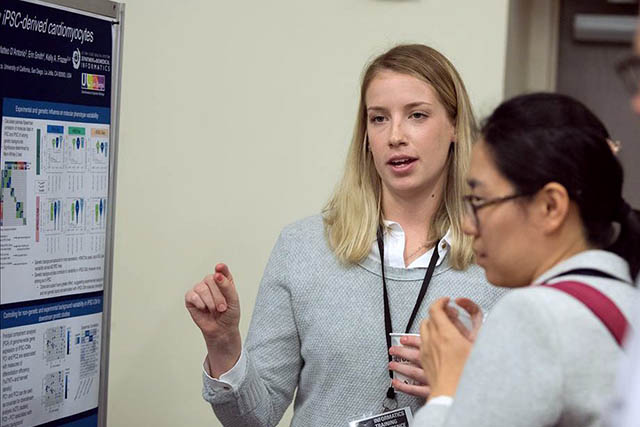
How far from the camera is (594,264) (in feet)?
3.92

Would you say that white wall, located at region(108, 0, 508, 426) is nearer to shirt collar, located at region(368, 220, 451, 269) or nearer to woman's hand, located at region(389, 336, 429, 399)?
shirt collar, located at region(368, 220, 451, 269)

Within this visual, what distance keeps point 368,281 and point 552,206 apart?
35.6 inches

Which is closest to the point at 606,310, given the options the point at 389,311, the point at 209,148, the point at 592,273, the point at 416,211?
the point at 592,273

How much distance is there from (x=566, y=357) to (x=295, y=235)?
3.90 ft

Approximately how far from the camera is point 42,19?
84.9 inches

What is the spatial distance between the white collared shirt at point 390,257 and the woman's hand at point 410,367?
22 centimetres

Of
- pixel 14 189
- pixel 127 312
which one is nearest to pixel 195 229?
pixel 127 312

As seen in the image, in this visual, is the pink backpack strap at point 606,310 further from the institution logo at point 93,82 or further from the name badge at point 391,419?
the institution logo at point 93,82

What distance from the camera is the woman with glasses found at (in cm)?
108

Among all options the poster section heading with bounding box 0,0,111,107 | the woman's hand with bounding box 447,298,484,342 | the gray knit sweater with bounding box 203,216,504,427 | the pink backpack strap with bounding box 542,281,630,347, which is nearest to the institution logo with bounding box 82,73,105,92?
the poster section heading with bounding box 0,0,111,107

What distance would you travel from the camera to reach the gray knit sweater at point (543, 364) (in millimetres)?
1080

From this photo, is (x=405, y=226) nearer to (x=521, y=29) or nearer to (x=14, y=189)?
(x=14, y=189)

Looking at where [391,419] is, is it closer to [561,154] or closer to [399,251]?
[399,251]

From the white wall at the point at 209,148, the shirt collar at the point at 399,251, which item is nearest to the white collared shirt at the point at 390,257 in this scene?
the shirt collar at the point at 399,251
